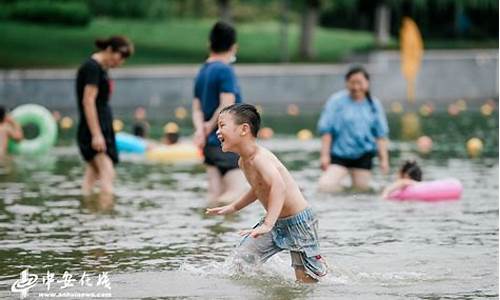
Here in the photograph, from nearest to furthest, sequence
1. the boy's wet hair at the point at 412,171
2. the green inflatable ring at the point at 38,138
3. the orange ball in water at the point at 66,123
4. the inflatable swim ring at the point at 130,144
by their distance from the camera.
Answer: the boy's wet hair at the point at 412,171 < the inflatable swim ring at the point at 130,144 < the green inflatable ring at the point at 38,138 < the orange ball in water at the point at 66,123

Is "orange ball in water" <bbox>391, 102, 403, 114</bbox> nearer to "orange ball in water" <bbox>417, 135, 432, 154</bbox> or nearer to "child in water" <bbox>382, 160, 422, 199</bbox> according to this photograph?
"orange ball in water" <bbox>417, 135, 432, 154</bbox>

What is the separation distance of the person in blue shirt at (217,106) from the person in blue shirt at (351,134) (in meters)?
1.58

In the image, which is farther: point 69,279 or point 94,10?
point 94,10

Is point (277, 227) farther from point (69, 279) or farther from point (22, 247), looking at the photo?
point (22, 247)

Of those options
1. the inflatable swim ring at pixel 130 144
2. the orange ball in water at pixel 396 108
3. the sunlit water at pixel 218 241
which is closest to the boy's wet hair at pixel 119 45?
the sunlit water at pixel 218 241

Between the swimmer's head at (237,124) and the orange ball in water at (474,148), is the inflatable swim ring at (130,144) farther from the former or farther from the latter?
the swimmer's head at (237,124)

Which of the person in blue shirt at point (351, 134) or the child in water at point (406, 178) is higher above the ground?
the person in blue shirt at point (351, 134)

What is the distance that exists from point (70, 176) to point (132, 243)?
5.88 metres

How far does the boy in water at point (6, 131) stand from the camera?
1883 centimetres

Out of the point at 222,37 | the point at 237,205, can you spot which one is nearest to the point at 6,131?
→ the point at 222,37

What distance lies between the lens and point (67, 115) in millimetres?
29266

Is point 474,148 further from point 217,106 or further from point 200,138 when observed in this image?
point 200,138

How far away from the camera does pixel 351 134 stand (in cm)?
1359

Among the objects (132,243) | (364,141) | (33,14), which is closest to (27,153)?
(364,141)
